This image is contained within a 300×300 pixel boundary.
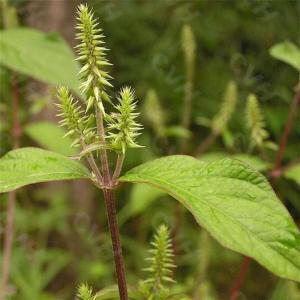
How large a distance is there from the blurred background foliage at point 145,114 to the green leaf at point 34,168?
0.53 metres

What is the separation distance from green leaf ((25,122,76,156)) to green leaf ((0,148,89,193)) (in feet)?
2.35

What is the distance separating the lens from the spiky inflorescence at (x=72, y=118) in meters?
0.64

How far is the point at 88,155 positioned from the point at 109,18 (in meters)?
2.15

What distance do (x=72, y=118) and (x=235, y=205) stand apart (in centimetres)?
22

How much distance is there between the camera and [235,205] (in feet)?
1.99

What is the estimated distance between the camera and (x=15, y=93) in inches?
60.5

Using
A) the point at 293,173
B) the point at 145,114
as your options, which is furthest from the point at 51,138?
the point at 145,114

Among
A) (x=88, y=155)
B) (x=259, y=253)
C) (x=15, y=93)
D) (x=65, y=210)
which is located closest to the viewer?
(x=259, y=253)

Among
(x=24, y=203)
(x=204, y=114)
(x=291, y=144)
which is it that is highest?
(x=204, y=114)

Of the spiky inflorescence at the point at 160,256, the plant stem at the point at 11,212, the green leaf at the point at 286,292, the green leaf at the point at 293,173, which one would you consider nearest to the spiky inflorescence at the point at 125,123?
the spiky inflorescence at the point at 160,256

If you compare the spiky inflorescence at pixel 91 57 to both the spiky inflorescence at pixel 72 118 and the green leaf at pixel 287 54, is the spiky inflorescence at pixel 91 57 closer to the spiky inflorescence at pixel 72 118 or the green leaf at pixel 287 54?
the spiky inflorescence at pixel 72 118

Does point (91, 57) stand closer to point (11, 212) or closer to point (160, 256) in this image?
point (160, 256)

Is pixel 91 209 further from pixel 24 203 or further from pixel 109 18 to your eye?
pixel 109 18

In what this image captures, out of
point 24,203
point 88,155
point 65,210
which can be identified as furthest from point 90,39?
point 24,203
